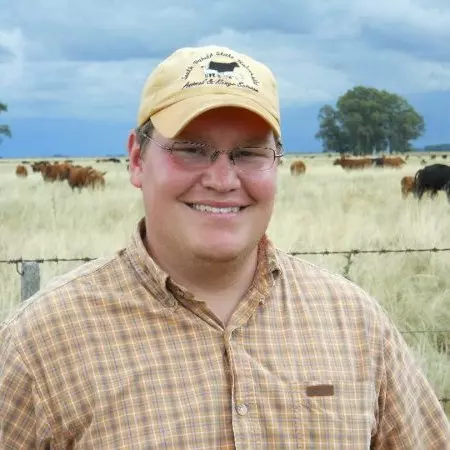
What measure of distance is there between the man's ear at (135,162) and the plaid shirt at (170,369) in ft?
0.48

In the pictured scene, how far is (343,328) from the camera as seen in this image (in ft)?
7.19

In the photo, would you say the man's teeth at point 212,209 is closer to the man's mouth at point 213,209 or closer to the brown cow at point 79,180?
the man's mouth at point 213,209

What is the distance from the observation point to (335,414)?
2.07 metres

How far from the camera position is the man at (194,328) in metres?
1.96

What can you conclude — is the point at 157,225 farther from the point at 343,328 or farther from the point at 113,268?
the point at 343,328

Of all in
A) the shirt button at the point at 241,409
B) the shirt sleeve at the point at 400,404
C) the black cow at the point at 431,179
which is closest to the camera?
the shirt button at the point at 241,409

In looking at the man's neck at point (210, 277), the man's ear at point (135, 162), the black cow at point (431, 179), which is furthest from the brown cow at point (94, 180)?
the man's neck at point (210, 277)

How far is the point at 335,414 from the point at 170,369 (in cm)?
42

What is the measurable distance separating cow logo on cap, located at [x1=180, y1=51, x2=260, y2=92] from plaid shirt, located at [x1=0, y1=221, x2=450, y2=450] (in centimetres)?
43

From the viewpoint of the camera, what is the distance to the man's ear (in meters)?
2.14

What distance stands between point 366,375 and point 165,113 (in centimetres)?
82

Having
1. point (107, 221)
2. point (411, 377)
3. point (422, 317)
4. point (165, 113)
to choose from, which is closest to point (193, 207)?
point (165, 113)

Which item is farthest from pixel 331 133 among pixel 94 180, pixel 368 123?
pixel 94 180

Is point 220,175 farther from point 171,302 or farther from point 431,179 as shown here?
point 431,179
